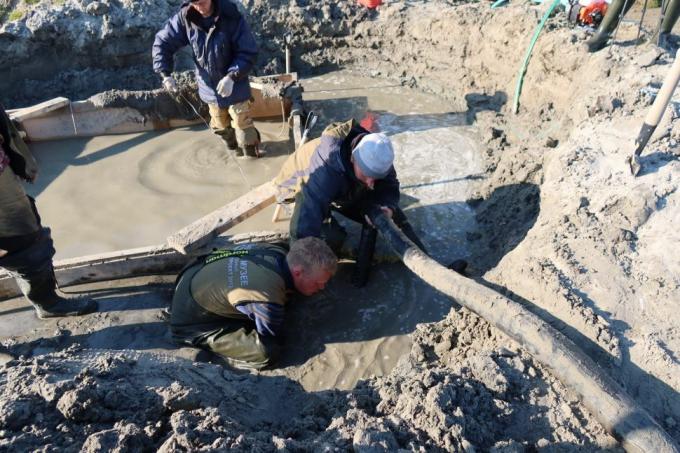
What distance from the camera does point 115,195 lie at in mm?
4703

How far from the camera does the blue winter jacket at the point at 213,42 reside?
4.31 metres

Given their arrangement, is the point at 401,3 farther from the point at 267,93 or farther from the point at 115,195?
the point at 115,195

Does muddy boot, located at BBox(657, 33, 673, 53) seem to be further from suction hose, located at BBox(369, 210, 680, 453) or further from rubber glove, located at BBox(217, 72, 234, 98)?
rubber glove, located at BBox(217, 72, 234, 98)

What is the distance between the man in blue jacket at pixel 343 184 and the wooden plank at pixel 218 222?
7.8 inches

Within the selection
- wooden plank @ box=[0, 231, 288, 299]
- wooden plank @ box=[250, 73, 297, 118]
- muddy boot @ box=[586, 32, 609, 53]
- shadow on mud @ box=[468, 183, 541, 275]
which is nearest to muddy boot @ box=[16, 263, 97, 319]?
wooden plank @ box=[0, 231, 288, 299]

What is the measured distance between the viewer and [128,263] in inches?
144

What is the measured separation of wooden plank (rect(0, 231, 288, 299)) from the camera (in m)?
3.62

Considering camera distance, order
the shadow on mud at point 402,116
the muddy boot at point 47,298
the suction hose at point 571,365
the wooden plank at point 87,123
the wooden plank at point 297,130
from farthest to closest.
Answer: the shadow on mud at point 402,116, the wooden plank at point 87,123, the wooden plank at point 297,130, the muddy boot at point 47,298, the suction hose at point 571,365

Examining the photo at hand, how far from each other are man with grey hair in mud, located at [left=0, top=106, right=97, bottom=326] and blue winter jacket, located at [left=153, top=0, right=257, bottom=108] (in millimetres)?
1807

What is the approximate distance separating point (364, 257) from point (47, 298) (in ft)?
7.64

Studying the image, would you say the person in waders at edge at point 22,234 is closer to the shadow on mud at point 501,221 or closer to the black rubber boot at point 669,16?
the shadow on mud at point 501,221

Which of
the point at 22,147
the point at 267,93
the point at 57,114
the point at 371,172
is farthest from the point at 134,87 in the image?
the point at 371,172

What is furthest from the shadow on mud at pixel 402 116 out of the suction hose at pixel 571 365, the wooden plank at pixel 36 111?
the suction hose at pixel 571 365

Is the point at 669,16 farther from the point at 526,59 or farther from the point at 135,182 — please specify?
the point at 135,182
